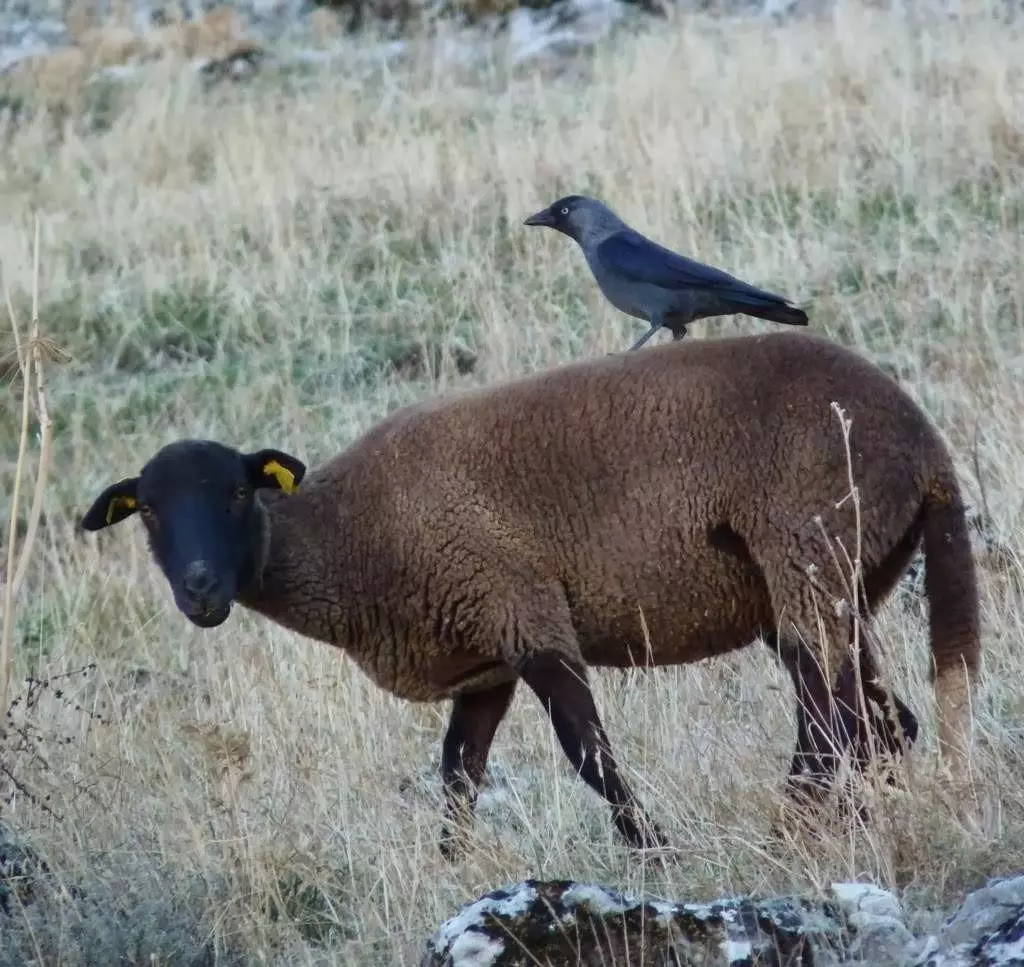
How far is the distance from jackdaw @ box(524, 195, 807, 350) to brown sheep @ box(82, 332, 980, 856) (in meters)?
0.64

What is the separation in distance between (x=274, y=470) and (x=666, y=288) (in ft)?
5.61

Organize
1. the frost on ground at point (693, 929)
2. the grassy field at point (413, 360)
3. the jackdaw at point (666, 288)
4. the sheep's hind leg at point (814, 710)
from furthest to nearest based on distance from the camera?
the jackdaw at point (666, 288) < the sheep's hind leg at point (814, 710) < the grassy field at point (413, 360) < the frost on ground at point (693, 929)

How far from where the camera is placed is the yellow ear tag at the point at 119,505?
6759 millimetres

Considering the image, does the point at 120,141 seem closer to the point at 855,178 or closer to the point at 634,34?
the point at 634,34

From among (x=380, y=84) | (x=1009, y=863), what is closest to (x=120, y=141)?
(x=380, y=84)

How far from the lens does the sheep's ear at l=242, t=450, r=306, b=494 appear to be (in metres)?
6.74

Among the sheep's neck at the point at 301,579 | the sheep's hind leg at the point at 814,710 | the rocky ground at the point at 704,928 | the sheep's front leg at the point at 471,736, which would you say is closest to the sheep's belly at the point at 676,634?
the sheep's hind leg at the point at 814,710

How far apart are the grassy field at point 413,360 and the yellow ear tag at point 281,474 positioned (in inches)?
40.1

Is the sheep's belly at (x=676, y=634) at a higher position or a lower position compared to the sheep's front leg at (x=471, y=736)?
higher

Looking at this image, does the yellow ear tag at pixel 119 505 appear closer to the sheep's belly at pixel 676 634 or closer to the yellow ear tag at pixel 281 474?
the yellow ear tag at pixel 281 474

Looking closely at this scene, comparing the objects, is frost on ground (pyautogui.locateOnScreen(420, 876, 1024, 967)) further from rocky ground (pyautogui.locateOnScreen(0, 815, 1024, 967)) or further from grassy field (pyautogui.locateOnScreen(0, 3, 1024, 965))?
grassy field (pyautogui.locateOnScreen(0, 3, 1024, 965))

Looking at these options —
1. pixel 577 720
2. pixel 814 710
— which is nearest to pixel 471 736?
pixel 577 720

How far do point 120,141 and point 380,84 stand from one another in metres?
2.97

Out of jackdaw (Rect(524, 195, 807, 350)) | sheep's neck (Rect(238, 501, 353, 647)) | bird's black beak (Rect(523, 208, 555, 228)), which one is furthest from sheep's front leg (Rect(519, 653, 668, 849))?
bird's black beak (Rect(523, 208, 555, 228))
